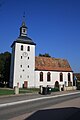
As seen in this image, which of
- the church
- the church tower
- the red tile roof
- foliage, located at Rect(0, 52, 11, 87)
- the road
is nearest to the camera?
the road

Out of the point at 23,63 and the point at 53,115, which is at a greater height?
the point at 23,63

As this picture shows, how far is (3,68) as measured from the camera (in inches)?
2388

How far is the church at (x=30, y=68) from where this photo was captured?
54.8 metres

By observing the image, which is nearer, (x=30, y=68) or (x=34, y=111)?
(x=34, y=111)

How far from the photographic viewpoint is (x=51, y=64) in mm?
62344

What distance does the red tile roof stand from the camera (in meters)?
59.8

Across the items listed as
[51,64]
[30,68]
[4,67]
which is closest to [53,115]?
[30,68]

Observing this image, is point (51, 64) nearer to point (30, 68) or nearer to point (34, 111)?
point (30, 68)

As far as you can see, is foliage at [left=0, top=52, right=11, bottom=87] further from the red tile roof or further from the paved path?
the paved path

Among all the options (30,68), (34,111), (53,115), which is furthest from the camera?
(30,68)

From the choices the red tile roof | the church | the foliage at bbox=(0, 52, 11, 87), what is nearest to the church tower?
the church

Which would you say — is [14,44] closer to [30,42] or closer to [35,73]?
[30,42]

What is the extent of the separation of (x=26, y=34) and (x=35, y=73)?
11.1 meters

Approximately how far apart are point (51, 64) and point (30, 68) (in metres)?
8.49
